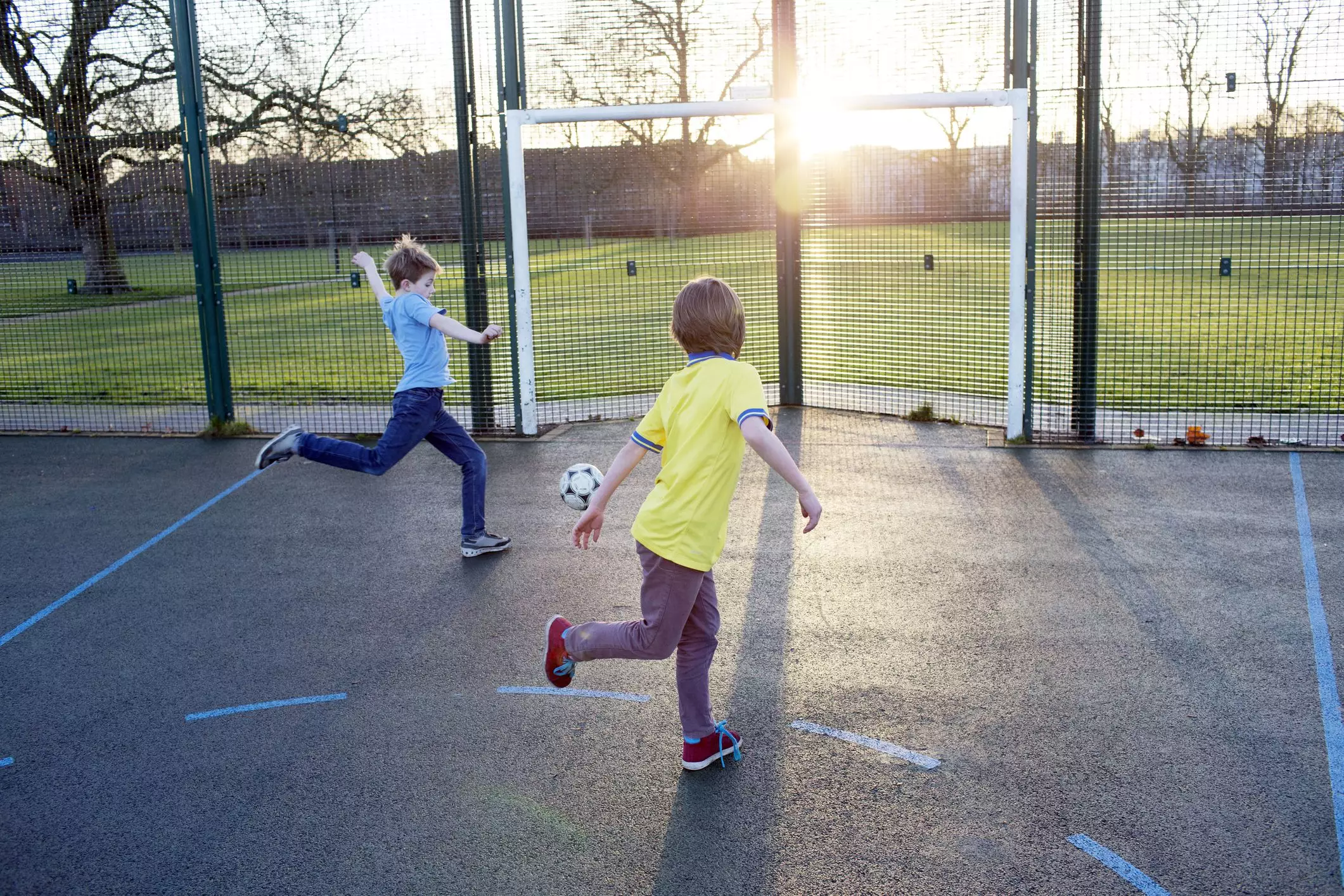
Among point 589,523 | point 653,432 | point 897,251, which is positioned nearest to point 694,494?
point 653,432

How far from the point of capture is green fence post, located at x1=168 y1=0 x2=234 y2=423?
33.2 feet

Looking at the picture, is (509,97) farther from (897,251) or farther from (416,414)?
(416,414)

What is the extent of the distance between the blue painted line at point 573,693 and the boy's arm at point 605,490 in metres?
0.81

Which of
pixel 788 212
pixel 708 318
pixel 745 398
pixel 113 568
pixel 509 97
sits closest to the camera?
pixel 745 398

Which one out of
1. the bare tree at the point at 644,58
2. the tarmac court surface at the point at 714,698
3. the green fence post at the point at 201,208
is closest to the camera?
the tarmac court surface at the point at 714,698

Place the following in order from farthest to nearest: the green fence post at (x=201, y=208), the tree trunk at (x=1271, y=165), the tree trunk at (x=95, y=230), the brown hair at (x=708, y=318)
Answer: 1. the tree trunk at (x=95, y=230)
2. the green fence post at (x=201, y=208)
3. the tree trunk at (x=1271, y=165)
4. the brown hair at (x=708, y=318)

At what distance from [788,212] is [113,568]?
6268 millimetres

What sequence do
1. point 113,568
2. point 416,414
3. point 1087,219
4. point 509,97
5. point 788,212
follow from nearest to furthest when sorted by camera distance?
1. point 416,414
2. point 113,568
3. point 1087,219
4. point 509,97
5. point 788,212

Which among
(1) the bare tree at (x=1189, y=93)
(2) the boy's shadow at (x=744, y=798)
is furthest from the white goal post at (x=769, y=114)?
(2) the boy's shadow at (x=744, y=798)

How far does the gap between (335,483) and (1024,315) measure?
529 cm

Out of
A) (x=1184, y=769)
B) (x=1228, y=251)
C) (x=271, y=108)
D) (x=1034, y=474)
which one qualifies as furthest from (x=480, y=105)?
(x=1184, y=769)

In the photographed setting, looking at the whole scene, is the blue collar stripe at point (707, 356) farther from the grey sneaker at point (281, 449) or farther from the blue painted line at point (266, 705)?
the grey sneaker at point (281, 449)

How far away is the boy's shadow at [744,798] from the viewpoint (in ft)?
11.8

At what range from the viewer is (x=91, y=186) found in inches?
409
